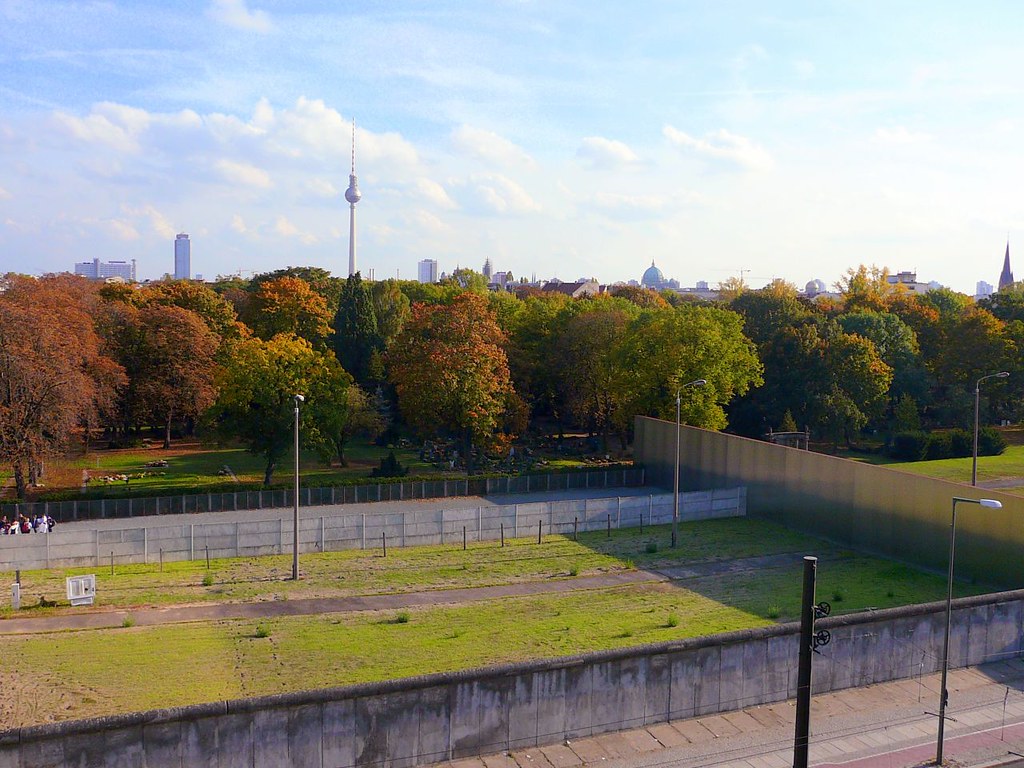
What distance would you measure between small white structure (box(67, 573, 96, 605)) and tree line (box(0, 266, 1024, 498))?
15.9 m

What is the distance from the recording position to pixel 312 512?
43781mm

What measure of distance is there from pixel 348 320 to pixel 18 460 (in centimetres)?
3041

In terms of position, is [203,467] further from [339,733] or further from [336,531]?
[339,733]

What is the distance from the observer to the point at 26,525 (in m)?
37.4

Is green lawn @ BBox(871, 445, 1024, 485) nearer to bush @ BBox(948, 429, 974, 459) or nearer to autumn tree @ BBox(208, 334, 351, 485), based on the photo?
bush @ BBox(948, 429, 974, 459)

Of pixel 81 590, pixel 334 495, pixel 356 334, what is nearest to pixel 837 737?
pixel 81 590

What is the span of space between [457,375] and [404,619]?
25812mm

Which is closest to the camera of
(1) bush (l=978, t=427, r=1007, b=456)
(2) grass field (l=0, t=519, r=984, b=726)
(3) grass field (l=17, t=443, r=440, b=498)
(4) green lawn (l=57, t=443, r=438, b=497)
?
(2) grass field (l=0, t=519, r=984, b=726)

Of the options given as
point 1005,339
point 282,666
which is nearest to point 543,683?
point 282,666

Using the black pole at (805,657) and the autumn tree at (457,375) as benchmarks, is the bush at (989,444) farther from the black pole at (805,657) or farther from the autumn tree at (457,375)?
the black pole at (805,657)

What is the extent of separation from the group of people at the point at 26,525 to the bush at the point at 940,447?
Answer: 48.5m

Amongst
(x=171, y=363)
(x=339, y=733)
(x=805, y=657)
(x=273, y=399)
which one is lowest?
(x=339, y=733)

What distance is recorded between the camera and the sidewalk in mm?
18812

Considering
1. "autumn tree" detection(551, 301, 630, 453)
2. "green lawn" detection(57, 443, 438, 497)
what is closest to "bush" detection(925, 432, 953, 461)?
"autumn tree" detection(551, 301, 630, 453)
